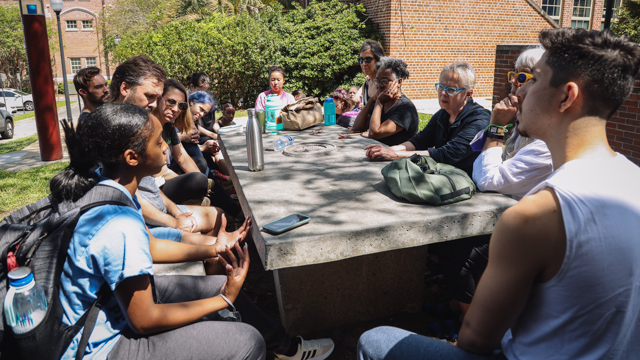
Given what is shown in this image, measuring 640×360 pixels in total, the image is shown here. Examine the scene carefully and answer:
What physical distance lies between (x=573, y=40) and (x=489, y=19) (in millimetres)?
15828

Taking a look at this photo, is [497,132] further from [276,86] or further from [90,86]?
[276,86]

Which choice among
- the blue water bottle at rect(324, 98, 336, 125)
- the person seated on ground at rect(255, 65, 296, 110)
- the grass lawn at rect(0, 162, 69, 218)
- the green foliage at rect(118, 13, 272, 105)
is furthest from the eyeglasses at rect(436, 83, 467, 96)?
the green foliage at rect(118, 13, 272, 105)

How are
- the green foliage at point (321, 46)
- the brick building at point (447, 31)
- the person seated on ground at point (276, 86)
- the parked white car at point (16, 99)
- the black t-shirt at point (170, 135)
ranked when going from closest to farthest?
the black t-shirt at point (170, 135)
the person seated on ground at point (276, 86)
the green foliage at point (321, 46)
the brick building at point (447, 31)
the parked white car at point (16, 99)

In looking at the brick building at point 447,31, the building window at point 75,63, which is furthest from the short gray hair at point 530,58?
the building window at point 75,63

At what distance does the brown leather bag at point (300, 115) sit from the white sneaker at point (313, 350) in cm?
256

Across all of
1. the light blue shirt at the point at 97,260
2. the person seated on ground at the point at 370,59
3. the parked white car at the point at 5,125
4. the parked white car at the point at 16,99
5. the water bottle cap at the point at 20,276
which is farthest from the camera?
the parked white car at the point at 16,99

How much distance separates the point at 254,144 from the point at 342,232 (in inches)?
49.8

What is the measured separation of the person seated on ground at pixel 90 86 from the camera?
13.2 ft

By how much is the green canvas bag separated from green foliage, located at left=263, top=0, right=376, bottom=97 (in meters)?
11.8

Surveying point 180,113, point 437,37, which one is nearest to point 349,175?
point 180,113

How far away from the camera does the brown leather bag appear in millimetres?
4633

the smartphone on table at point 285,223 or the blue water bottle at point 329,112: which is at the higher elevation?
the blue water bottle at point 329,112

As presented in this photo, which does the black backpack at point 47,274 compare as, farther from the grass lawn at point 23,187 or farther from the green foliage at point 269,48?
the green foliage at point 269,48

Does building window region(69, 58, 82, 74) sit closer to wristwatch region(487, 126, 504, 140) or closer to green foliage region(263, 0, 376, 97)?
green foliage region(263, 0, 376, 97)
